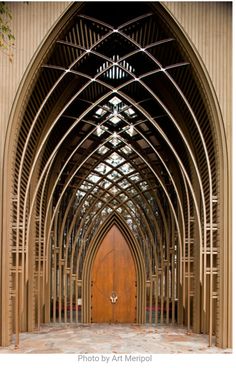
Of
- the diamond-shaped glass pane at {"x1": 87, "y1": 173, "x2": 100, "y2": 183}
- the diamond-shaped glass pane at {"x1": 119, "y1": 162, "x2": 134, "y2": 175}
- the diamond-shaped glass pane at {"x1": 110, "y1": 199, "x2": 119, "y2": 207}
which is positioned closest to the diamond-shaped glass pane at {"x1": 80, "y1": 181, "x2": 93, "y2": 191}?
the diamond-shaped glass pane at {"x1": 87, "y1": 173, "x2": 100, "y2": 183}

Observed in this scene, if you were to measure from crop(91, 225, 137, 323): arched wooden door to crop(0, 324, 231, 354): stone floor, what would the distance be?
4.73ft

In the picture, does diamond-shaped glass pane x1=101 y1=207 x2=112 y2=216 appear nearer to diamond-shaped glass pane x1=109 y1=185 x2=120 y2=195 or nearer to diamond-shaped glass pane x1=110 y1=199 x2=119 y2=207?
diamond-shaped glass pane x1=110 y1=199 x2=119 y2=207

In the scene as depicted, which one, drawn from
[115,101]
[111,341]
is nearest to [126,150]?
[115,101]

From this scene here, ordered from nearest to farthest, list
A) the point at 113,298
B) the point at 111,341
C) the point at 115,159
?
the point at 111,341 → the point at 113,298 → the point at 115,159

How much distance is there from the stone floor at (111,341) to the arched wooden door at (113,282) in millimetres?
1443

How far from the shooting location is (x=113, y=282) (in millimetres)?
16984

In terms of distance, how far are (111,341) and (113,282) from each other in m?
4.32

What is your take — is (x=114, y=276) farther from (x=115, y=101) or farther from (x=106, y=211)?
(x=115, y=101)

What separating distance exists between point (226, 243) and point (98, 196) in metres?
6.23

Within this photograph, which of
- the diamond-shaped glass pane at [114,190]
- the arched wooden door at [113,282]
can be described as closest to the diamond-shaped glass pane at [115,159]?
the diamond-shaped glass pane at [114,190]
